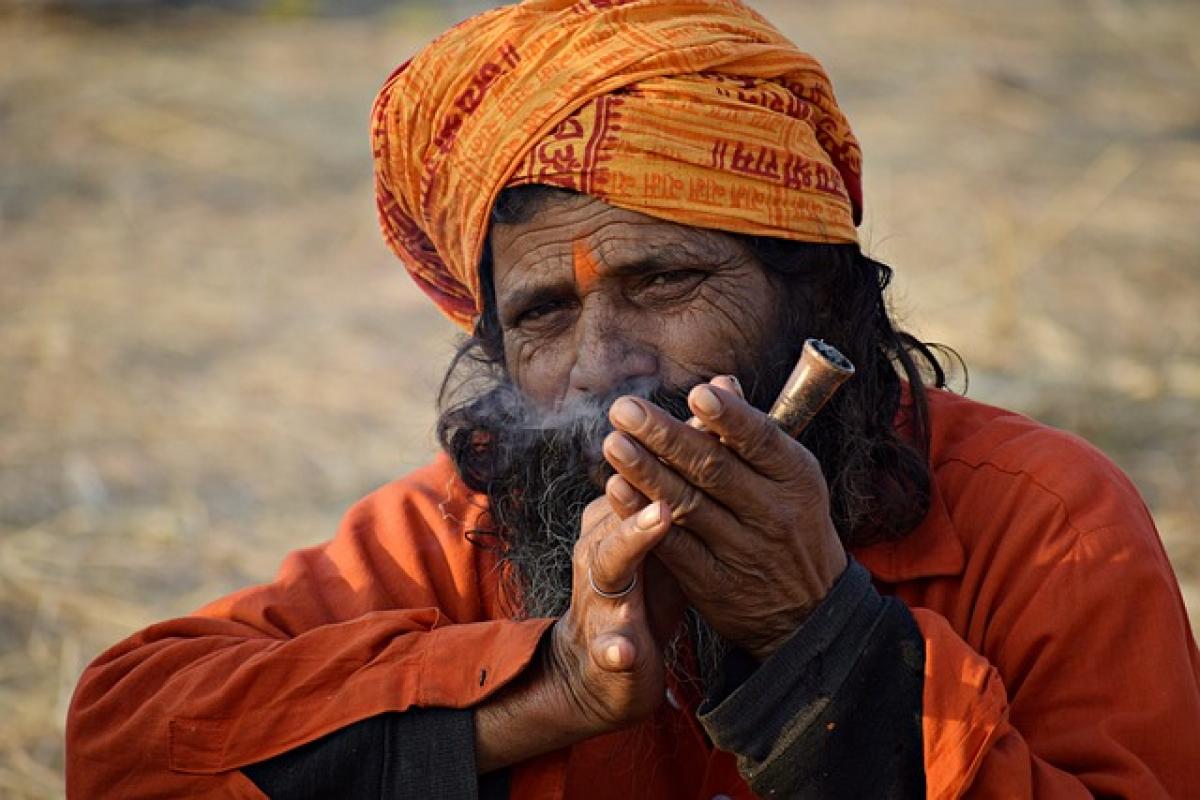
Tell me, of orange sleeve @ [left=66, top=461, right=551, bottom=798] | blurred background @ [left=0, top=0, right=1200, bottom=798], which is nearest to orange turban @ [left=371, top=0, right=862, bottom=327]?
orange sleeve @ [left=66, top=461, right=551, bottom=798]

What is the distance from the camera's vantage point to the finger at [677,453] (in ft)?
A: 7.82

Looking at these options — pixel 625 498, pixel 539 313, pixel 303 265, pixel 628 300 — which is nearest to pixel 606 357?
pixel 628 300

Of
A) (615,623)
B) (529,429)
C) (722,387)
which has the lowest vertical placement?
(529,429)

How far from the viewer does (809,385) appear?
2604 mm

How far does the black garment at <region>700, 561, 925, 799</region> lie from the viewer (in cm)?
258

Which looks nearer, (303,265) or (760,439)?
(760,439)

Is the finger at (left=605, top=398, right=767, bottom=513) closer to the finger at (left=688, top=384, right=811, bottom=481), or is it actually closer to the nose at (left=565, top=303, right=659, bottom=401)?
the finger at (left=688, top=384, right=811, bottom=481)

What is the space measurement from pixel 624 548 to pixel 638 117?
1131mm

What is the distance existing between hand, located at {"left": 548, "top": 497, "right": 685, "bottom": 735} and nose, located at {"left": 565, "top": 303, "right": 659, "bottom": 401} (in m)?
0.51

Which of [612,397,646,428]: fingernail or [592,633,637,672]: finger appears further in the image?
[592,633,637,672]: finger

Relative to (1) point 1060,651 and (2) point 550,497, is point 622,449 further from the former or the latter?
(1) point 1060,651

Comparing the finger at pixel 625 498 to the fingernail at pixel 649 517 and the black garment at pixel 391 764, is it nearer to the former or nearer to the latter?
the fingernail at pixel 649 517

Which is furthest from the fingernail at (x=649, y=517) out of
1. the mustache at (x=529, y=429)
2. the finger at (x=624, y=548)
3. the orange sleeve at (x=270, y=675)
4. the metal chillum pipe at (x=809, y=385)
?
the mustache at (x=529, y=429)

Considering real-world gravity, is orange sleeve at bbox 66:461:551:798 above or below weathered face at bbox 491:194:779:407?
below
